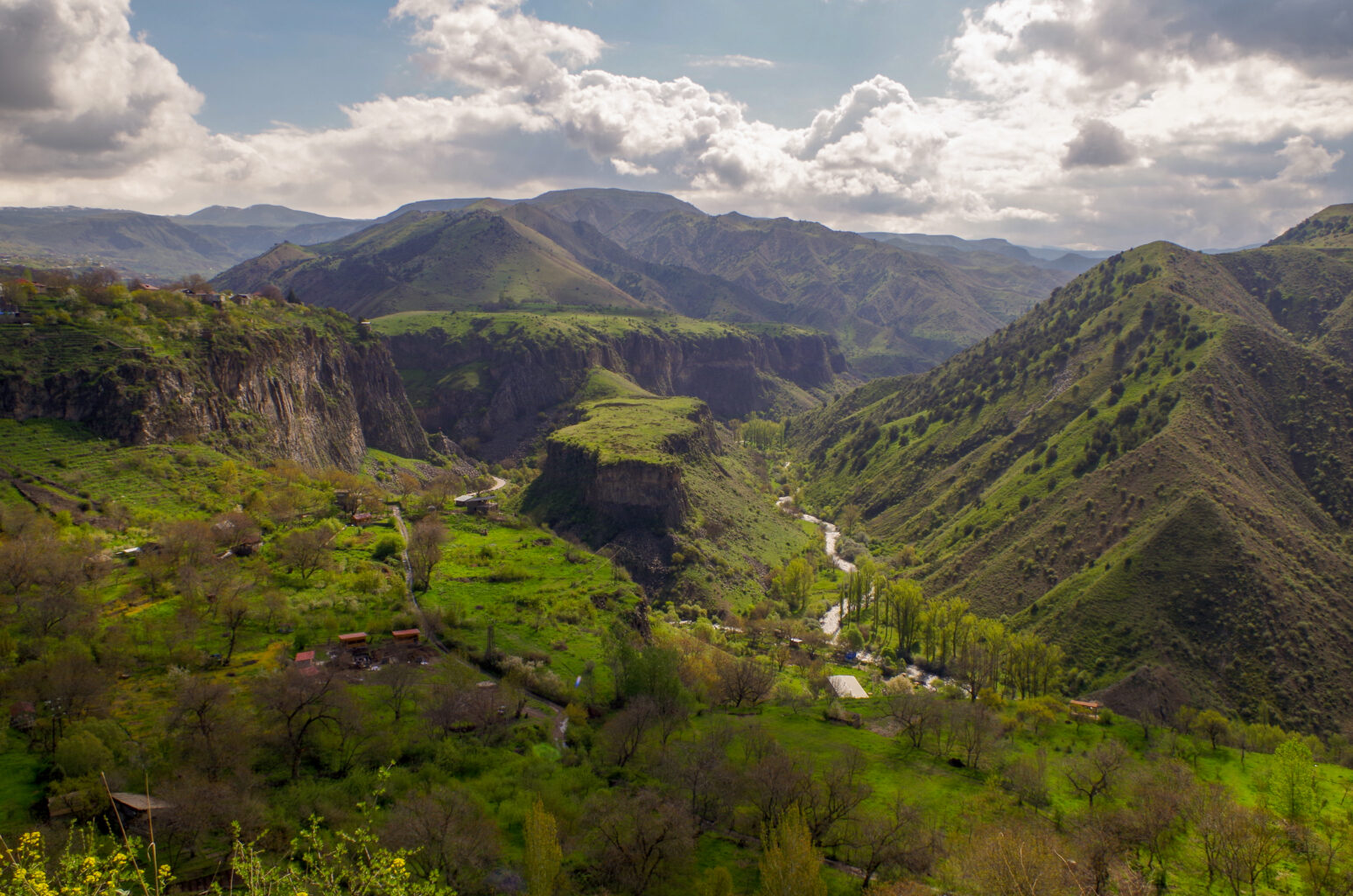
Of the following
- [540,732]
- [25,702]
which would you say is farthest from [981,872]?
[25,702]

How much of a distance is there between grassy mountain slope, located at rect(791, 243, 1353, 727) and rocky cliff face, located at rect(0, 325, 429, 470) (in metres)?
145

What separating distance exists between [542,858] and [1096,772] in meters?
53.7

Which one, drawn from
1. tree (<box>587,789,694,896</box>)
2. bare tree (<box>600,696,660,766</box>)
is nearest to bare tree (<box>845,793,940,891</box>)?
tree (<box>587,789,694,896</box>)

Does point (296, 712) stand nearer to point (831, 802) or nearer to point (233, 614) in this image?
point (233, 614)

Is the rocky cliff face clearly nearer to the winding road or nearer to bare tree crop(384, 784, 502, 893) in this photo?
the winding road

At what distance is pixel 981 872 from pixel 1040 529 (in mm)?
121869

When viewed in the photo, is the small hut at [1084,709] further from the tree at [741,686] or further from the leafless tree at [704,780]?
the leafless tree at [704,780]

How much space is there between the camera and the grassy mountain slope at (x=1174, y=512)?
4126 inches

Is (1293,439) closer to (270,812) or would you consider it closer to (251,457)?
(270,812)

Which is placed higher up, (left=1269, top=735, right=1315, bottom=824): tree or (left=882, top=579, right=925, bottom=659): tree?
(left=1269, top=735, right=1315, bottom=824): tree

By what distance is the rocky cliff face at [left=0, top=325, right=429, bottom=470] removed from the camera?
104 m

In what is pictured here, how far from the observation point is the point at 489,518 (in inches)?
5792

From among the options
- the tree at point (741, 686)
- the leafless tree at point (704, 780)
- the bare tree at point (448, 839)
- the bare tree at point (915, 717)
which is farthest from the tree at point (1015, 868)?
the tree at point (741, 686)

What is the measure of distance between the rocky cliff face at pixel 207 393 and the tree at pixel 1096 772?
134 metres
